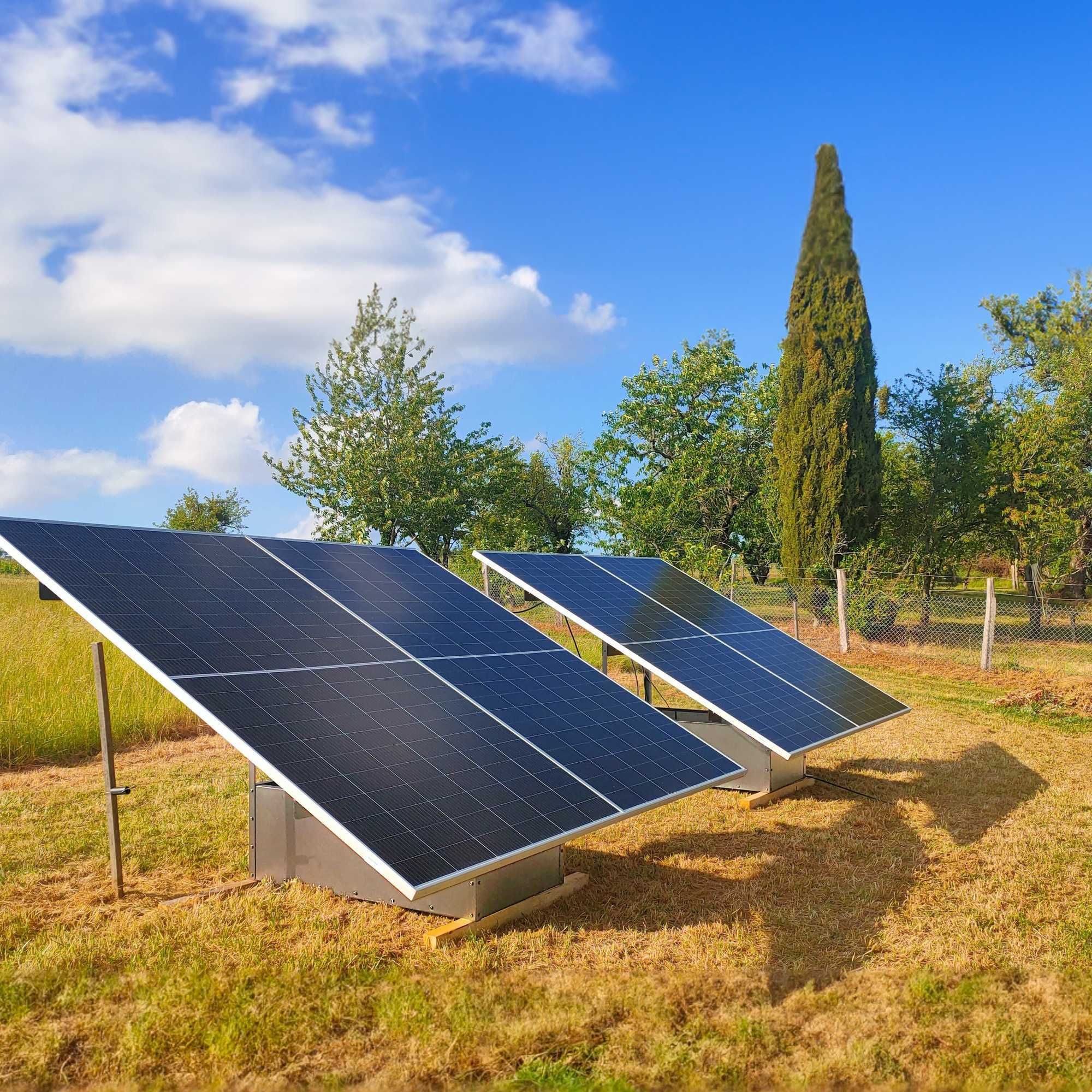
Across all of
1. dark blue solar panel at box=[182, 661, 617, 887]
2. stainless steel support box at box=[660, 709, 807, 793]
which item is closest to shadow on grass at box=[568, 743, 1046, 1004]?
stainless steel support box at box=[660, 709, 807, 793]

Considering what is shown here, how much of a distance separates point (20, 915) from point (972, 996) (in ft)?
20.8

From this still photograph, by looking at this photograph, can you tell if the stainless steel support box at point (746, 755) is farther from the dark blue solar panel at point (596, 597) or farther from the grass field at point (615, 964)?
the dark blue solar panel at point (596, 597)

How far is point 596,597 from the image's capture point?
11.3 meters

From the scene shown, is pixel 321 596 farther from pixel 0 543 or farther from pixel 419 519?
pixel 419 519

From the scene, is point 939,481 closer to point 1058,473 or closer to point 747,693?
point 1058,473

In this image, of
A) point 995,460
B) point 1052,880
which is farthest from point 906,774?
point 995,460

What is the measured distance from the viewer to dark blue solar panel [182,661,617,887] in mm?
5133

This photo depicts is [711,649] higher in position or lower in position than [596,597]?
lower

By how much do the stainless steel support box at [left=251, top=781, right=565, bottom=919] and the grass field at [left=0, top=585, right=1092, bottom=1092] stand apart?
0.53 feet

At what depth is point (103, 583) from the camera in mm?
6410

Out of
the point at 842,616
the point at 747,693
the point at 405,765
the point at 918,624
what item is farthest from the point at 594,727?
the point at 918,624

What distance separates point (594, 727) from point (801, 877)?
218cm

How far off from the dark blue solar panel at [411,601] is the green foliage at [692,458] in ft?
73.7

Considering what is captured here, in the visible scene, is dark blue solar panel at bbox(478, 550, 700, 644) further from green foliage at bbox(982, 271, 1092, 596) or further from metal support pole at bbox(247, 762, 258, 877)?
→ green foliage at bbox(982, 271, 1092, 596)
